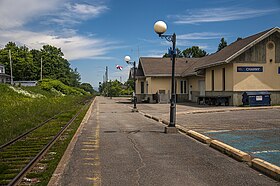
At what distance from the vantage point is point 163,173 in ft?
21.5

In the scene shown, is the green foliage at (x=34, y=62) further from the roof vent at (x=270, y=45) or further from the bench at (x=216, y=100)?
the roof vent at (x=270, y=45)

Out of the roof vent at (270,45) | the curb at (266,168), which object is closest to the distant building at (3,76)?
the roof vent at (270,45)

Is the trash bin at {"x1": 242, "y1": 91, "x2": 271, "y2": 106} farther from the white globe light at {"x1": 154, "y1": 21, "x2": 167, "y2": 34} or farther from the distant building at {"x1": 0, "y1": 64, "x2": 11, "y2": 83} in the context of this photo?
the distant building at {"x1": 0, "y1": 64, "x2": 11, "y2": 83}

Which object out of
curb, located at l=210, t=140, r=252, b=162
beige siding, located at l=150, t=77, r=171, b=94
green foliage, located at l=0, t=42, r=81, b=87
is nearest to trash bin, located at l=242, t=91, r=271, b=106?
beige siding, located at l=150, t=77, r=171, b=94

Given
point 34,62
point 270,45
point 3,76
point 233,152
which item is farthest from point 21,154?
point 34,62

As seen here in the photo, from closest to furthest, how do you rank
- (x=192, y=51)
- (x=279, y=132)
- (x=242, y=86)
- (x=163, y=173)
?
(x=163, y=173) → (x=279, y=132) → (x=242, y=86) → (x=192, y=51)

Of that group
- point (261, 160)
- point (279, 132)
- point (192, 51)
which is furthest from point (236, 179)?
point (192, 51)

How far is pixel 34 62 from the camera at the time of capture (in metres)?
Answer: 92.7

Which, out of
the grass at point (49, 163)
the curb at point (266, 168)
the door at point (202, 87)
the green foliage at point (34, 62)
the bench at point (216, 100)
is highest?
the green foliage at point (34, 62)

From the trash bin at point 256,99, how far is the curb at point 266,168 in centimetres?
1989

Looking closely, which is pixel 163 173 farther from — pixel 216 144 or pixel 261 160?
pixel 216 144

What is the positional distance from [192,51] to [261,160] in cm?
8075

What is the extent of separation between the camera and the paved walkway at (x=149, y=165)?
239 inches

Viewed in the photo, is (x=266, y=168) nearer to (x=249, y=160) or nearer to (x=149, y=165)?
(x=249, y=160)
